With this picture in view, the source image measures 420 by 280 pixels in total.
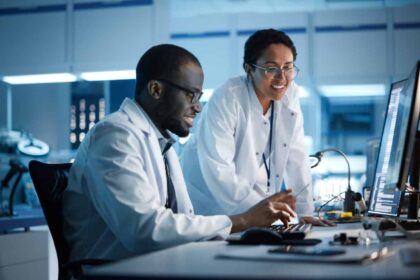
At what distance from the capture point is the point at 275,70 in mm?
2809

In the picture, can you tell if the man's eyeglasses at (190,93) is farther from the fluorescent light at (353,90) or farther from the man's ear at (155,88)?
the fluorescent light at (353,90)

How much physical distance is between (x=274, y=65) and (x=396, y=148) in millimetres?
862

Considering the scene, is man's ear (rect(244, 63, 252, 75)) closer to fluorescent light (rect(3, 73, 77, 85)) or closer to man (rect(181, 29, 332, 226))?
man (rect(181, 29, 332, 226))

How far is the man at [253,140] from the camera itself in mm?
2642

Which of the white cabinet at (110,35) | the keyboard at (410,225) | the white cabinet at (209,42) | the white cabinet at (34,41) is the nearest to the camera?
the keyboard at (410,225)

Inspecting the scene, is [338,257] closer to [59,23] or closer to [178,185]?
[178,185]

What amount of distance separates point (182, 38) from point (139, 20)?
2522mm

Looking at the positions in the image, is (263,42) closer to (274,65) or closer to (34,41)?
(274,65)

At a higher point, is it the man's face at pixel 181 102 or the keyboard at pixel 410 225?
the man's face at pixel 181 102

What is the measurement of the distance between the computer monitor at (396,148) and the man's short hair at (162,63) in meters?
0.72

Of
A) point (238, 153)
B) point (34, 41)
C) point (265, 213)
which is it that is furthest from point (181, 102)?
point (34, 41)

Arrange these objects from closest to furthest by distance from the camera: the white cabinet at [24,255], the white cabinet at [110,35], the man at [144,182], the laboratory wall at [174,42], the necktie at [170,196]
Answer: the man at [144,182]
the necktie at [170,196]
the white cabinet at [24,255]
the white cabinet at [110,35]
the laboratory wall at [174,42]

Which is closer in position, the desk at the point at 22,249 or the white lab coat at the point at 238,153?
the white lab coat at the point at 238,153

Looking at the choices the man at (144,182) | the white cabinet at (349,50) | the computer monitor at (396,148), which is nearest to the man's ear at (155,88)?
the man at (144,182)
